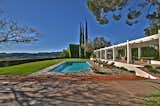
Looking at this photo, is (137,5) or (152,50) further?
(152,50)

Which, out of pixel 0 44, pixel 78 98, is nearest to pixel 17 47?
pixel 0 44

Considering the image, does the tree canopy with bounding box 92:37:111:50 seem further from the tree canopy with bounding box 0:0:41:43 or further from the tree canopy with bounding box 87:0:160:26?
the tree canopy with bounding box 87:0:160:26

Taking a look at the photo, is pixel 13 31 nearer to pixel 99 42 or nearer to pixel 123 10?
pixel 123 10

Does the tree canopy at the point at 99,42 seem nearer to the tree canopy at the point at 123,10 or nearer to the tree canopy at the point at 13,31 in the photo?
the tree canopy at the point at 13,31

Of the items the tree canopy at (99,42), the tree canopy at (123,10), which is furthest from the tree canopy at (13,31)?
the tree canopy at (99,42)

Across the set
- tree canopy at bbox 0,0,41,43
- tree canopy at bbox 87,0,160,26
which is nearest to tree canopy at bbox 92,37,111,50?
tree canopy at bbox 0,0,41,43

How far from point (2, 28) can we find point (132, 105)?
1286cm

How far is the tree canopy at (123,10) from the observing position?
1042 cm

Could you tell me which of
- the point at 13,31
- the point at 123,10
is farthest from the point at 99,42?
the point at 123,10

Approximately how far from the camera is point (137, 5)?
10984mm

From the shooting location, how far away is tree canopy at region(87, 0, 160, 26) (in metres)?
10.4

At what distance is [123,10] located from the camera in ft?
36.3

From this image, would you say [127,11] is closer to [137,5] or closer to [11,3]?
[137,5]

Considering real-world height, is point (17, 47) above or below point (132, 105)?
above
